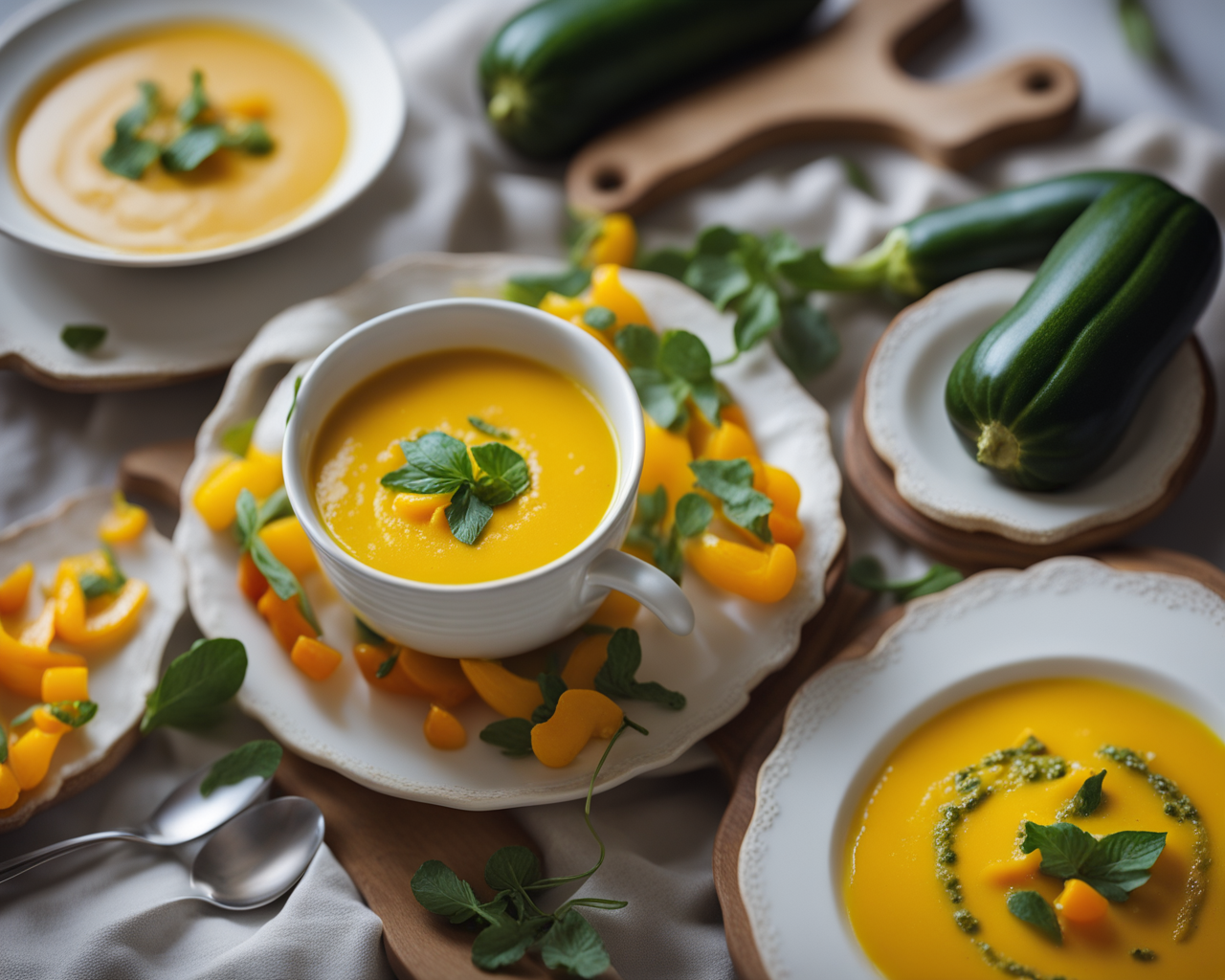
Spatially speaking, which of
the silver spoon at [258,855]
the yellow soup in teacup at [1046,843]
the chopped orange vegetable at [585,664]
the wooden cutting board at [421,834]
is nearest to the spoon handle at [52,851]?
the silver spoon at [258,855]

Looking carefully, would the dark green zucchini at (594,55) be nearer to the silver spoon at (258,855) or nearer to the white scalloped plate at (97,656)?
the white scalloped plate at (97,656)

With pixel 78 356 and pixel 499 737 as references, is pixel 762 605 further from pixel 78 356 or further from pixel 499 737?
pixel 78 356

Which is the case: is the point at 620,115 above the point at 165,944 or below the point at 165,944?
above

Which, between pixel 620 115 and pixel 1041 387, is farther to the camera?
pixel 620 115

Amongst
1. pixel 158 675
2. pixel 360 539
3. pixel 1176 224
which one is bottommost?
pixel 158 675

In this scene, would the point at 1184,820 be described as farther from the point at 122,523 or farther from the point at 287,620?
the point at 122,523

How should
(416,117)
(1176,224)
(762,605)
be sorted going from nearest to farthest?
(762,605), (1176,224), (416,117)

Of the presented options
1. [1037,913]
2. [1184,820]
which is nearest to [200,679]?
[1037,913]

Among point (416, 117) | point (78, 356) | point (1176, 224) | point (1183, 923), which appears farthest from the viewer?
point (416, 117)

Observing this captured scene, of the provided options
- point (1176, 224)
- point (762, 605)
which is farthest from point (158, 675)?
point (1176, 224)
